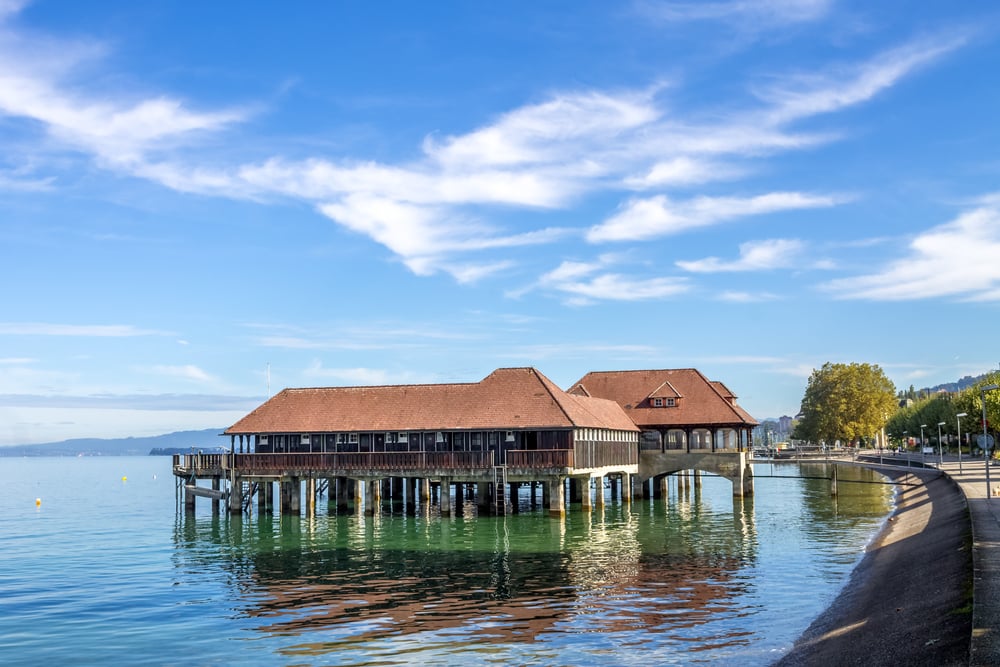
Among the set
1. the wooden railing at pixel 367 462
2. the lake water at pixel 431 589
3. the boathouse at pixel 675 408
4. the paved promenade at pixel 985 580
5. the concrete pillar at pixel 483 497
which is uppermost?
the boathouse at pixel 675 408

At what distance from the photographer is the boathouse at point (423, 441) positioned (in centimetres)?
5944

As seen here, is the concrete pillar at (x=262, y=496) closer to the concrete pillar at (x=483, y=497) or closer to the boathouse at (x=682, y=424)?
the concrete pillar at (x=483, y=497)

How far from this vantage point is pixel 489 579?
35.9 m

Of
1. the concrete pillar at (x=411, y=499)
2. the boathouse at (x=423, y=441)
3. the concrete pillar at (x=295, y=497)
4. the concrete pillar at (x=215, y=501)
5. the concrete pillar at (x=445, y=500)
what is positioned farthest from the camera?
the concrete pillar at (x=411, y=499)

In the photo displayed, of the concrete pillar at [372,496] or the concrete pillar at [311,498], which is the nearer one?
the concrete pillar at [372,496]

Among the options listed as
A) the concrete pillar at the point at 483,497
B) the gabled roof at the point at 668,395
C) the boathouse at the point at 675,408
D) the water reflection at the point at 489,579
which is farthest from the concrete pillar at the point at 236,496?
the gabled roof at the point at 668,395

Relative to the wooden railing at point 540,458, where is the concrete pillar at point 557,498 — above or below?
below

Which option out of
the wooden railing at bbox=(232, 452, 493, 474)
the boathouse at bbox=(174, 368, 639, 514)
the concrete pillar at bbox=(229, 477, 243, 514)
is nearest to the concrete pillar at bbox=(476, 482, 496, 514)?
the boathouse at bbox=(174, 368, 639, 514)

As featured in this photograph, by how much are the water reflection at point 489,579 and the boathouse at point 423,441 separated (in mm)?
3046

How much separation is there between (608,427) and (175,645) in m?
41.4

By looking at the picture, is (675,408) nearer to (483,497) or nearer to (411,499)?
(483,497)

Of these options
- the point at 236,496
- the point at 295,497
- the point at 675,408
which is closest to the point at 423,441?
the point at 295,497

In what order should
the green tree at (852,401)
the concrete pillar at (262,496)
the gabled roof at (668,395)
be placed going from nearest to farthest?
the concrete pillar at (262,496) → the gabled roof at (668,395) → the green tree at (852,401)

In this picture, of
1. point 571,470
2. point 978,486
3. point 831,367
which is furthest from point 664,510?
point 831,367
